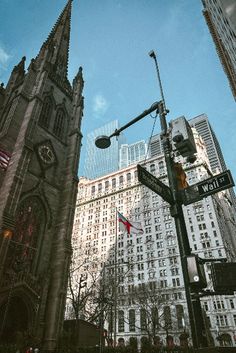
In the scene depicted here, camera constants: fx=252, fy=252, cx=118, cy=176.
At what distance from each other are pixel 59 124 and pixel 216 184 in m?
33.2

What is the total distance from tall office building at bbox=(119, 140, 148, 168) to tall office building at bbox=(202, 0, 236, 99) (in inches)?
4820

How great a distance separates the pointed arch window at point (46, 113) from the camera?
33603 millimetres

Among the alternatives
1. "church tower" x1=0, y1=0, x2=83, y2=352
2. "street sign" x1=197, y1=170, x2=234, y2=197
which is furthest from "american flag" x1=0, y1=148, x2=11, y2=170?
"street sign" x1=197, y1=170, x2=234, y2=197

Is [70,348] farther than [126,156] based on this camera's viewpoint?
No

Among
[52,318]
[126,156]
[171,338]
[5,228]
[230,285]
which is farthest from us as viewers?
[126,156]

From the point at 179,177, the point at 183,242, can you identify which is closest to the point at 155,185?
the point at 179,177

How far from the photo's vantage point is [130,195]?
91312mm

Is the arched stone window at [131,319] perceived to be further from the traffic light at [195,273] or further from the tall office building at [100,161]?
the tall office building at [100,161]

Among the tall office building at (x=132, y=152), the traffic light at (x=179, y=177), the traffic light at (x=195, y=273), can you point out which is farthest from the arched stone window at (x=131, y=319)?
the tall office building at (x=132, y=152)

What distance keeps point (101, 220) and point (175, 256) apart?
107 ft

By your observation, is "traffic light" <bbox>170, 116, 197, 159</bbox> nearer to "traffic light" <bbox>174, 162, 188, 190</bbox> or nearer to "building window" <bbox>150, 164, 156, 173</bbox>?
"traffic light" <bbox>174, 162, 188, 190</bbox>

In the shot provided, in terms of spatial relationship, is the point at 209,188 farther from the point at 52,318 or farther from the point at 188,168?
the point at 188,168

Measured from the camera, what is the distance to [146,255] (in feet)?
242

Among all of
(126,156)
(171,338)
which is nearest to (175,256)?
(171,338)
